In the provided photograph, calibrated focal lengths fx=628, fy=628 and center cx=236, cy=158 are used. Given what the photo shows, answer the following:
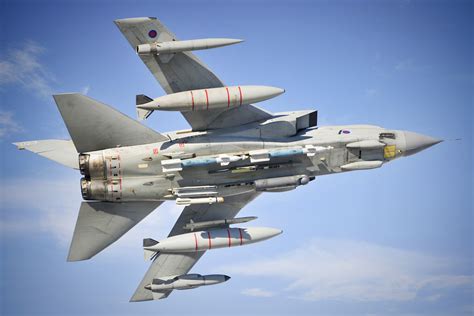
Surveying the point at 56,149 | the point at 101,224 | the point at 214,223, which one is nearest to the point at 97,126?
the point at 56,149

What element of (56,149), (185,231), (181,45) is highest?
(181,45)

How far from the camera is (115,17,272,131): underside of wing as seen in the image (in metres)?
23.6

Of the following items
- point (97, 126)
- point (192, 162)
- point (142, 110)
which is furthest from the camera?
point (97, 126)

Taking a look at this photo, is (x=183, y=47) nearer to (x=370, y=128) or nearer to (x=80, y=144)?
(x=80, y=144)

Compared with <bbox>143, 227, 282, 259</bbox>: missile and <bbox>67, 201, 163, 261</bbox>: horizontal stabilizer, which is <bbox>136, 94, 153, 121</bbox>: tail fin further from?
<bbox>143, 227, 282, 259</bbox>: missile

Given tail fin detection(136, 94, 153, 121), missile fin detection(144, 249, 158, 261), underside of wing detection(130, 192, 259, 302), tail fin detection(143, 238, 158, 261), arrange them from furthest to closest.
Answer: underside of wing detection(130, 192, 259, 302) → missile fin detection(144, 249, 158, 261) → tail fin detection(143, 238, 158, 261) → tail fin detection(136, 94, 153, 121)

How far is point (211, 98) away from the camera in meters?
23.0

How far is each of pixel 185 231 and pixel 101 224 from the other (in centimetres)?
347

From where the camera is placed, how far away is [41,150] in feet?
80.1

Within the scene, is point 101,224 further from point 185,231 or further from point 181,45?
point 181,45

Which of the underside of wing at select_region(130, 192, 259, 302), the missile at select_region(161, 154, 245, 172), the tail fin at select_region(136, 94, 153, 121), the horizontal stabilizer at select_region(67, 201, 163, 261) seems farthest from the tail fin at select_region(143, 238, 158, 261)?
the tail fin at select_region(136, 94, 153, 121)

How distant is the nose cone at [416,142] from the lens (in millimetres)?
25344

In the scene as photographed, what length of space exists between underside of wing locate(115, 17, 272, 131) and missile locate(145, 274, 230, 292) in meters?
6.05

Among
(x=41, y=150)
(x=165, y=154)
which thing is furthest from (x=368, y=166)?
(x=41, y=150)
